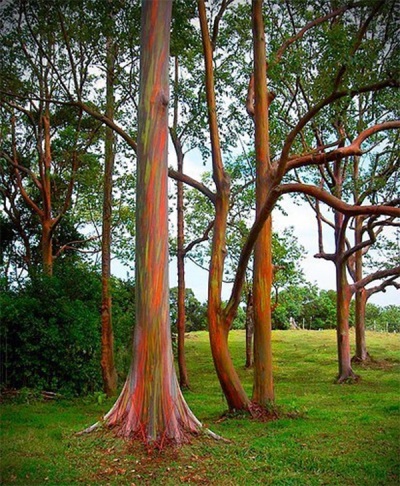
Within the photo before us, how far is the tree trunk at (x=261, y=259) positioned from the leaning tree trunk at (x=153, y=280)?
1.97 metres

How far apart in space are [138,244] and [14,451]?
2251mm

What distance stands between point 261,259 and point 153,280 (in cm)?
228

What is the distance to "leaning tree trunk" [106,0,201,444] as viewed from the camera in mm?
5527

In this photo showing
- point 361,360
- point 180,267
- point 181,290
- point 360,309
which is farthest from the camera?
point 361,360

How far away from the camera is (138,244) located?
5770 mm

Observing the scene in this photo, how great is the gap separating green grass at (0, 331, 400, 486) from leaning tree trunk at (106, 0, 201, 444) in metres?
0.26

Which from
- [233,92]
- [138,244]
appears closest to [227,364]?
[138,244]

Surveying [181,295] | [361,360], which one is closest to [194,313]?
[361,360]

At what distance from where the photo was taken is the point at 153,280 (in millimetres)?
5703

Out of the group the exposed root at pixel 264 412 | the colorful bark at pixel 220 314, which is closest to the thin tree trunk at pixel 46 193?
the colorful bark at pixel 220 314

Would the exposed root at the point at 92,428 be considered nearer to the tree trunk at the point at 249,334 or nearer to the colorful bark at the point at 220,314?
the colorful bark at the point at 220,314

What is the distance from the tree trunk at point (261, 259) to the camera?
7500mm

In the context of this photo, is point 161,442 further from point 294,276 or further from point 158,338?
point 294,276

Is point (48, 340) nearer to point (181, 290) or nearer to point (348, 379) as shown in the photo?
point (181, 290)
